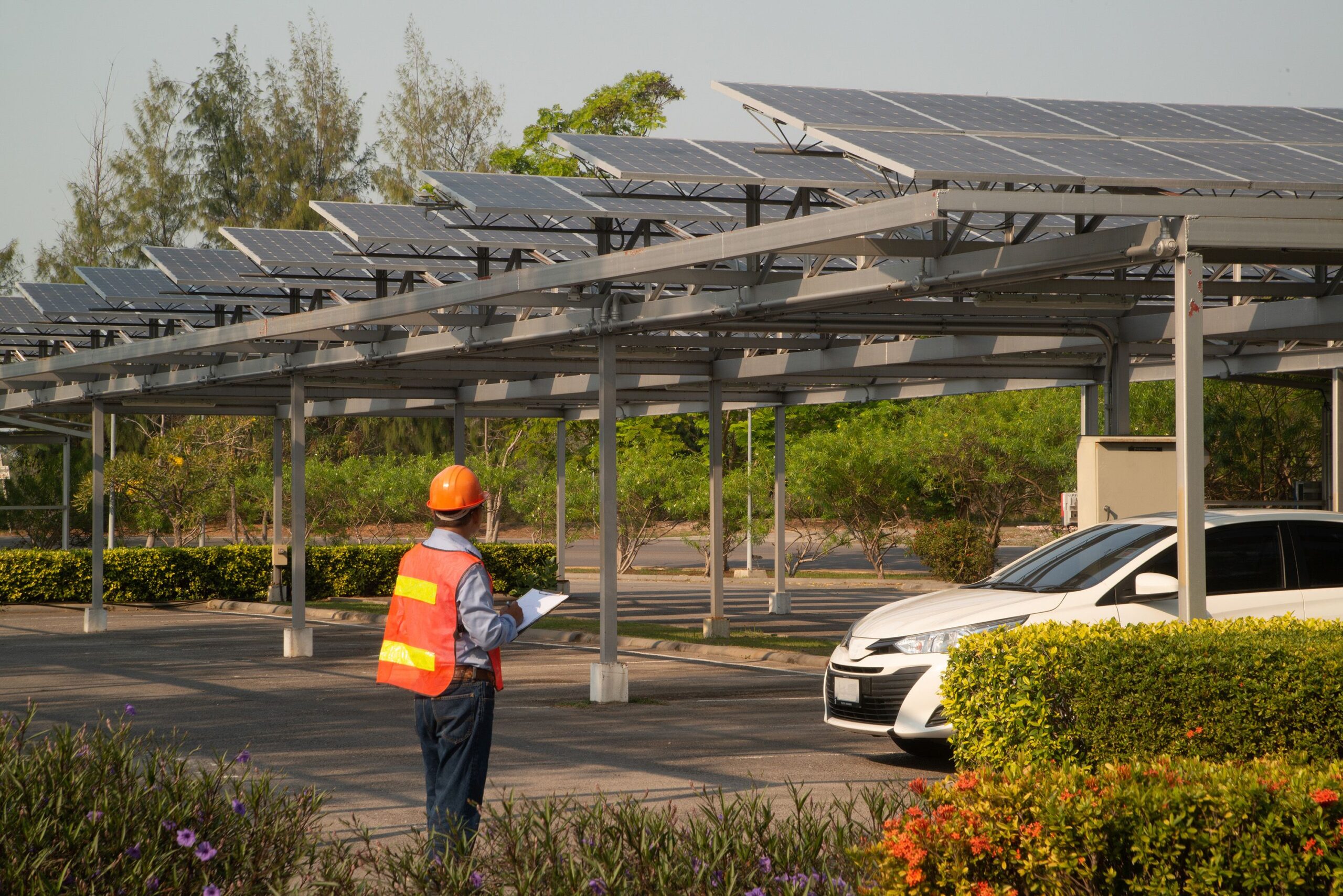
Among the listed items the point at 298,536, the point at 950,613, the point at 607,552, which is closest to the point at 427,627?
the point at 950,613

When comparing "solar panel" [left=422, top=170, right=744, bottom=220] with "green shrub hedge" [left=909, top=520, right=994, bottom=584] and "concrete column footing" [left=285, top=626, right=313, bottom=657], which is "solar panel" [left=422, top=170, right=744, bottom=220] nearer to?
"concrete column footing" [left=285, top=626, right=313, bottom=657]

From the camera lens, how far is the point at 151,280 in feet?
66.2

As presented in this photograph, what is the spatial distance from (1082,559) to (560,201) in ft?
19.1

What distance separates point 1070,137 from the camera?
11.1 metres

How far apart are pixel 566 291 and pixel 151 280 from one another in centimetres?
926

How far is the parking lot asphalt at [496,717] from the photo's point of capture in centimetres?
935

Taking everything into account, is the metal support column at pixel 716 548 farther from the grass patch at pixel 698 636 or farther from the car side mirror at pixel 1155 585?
the car side mirror at pixel 1155 585

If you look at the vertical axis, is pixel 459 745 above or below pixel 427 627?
below

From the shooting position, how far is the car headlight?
947 centimetres

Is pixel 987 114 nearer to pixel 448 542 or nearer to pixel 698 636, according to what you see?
pixel 448 542

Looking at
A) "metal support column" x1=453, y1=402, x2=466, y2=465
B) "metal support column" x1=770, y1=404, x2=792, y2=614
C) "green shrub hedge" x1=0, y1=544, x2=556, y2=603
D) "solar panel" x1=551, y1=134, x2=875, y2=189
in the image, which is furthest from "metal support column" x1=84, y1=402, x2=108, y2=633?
"solar panel" x1=551, y1=134, x2=875, y2=189

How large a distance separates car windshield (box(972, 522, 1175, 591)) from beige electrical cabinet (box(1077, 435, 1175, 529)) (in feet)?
1.96

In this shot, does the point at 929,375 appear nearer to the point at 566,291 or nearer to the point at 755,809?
the point at 566,291

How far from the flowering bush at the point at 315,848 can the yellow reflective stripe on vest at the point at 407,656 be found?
24.6 inches
